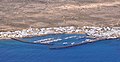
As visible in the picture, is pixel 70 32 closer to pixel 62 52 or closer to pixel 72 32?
pixel 72 32

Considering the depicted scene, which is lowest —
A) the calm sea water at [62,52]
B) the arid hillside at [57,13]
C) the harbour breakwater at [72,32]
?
the calm sea water at [62,52]

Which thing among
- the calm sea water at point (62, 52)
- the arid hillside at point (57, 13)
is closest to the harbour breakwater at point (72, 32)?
the calm sea water at point (62, 52)

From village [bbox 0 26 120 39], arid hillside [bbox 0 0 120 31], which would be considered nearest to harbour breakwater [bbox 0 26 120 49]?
village [bbox 0 26 120 39]

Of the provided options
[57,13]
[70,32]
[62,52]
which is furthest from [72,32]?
[57,13]

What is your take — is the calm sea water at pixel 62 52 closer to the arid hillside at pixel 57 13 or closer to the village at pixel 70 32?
the village at pixel 70 32

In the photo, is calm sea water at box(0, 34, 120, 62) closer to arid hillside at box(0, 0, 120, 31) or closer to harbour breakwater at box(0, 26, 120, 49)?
harbour breakwater at box(0, 26, 120, 49)

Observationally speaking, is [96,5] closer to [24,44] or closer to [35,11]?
[35,11]
